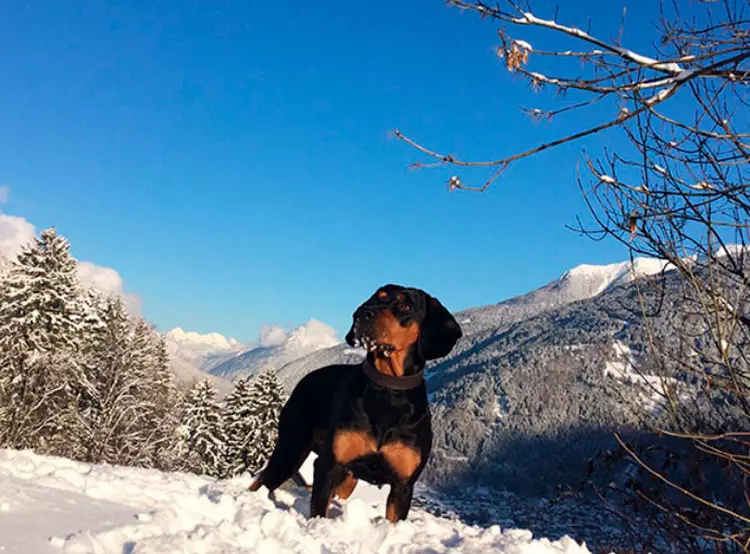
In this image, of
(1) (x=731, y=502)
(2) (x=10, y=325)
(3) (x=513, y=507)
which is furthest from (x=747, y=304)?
(3) (x=513, y=507)

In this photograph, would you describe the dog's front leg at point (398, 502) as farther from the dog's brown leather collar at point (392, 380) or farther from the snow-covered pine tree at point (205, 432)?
the snow-covered pine tree at point (205, 432)

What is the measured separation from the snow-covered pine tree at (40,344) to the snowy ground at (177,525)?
50.6 feet

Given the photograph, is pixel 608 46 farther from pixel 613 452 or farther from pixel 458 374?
pixel 458 374

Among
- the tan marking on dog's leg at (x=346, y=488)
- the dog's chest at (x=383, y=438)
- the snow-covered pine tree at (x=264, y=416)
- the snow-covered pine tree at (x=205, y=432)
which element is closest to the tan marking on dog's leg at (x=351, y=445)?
the dog's chest at (x=383, y=438)

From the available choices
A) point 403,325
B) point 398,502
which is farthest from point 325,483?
point 403,325

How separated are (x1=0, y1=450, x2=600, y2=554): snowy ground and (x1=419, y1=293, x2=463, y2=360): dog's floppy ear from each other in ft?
4.00

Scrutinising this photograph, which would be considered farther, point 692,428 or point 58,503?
point 692,428

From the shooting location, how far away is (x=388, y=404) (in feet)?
12.8

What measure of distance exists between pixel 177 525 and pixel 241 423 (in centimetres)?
2808

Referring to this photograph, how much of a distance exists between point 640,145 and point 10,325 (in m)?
19.6

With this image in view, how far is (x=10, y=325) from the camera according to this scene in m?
17.4

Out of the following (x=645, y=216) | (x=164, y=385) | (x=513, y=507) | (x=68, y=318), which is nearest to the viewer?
(x=645, y=216)

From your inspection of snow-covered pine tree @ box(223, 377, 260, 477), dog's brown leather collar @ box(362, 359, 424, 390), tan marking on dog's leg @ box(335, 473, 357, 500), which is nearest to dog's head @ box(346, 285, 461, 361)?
dog's brown leather collar @ box(362, 359, 424, 390)

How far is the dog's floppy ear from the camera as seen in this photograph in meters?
4.18
